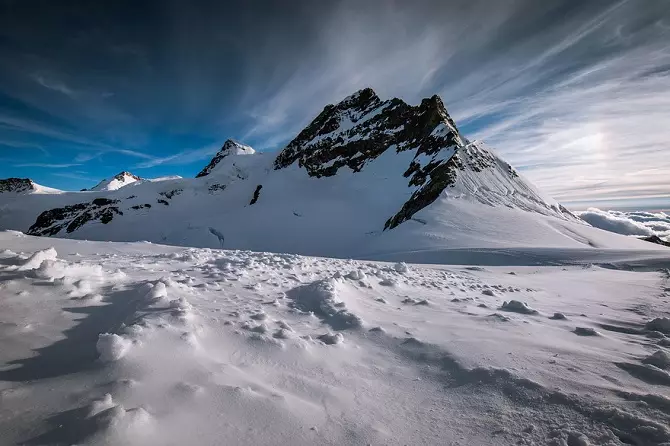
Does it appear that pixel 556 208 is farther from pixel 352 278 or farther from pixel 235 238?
pixel 235 238

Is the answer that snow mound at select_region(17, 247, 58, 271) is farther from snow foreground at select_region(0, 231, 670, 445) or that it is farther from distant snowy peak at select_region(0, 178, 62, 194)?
distant snowy peak at select_region(0, 178, 62, 194)

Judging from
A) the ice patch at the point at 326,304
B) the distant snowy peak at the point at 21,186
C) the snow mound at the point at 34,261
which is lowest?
the ice patch at the point at 326,304

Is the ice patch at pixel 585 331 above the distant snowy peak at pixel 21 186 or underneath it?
underneath

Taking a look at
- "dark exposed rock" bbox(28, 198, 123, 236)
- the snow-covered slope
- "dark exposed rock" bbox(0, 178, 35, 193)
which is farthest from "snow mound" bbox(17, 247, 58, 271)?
"dark exposed rock" bbox(0, 178, 35, 193)

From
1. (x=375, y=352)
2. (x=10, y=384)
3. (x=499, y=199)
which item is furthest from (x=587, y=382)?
(x=499, y=199)

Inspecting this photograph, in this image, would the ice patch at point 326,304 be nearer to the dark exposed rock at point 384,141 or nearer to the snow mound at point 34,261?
the snow mound at point 34,261

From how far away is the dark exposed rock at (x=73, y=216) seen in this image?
5888 cm

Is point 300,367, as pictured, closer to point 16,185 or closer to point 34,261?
point 34,261

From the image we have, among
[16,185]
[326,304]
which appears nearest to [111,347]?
[326,304]

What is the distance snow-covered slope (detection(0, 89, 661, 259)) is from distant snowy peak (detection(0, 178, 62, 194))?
34.7 m

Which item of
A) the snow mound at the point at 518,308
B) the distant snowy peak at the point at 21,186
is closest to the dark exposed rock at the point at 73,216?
the distant snowy peak at the point at 21,186

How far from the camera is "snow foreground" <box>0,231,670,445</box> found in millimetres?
2092

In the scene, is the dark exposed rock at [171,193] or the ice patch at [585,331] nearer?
the ice patch at [585,331]

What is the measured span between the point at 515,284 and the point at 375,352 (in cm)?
697
